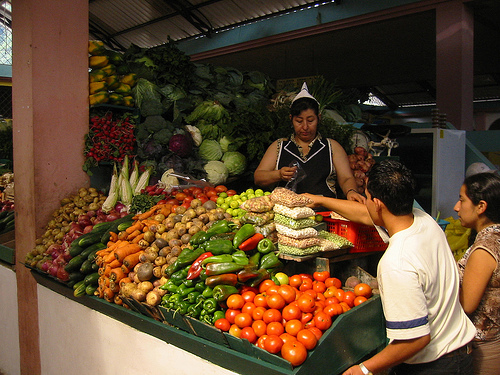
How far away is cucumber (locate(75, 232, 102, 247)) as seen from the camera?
3.53 m

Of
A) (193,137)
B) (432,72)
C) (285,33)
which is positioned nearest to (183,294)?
(193,137)

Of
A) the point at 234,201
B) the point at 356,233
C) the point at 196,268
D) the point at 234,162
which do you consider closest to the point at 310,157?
the point at 234,201

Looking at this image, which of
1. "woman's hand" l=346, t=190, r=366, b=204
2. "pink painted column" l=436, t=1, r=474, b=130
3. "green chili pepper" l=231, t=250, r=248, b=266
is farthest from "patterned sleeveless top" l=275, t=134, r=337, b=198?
"pink painted column" l=436, t=1, r=474, b=130

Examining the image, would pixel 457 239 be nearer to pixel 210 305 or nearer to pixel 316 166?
pixel 316 166

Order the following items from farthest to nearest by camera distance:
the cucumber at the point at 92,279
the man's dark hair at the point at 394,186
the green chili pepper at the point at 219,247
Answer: the cucumber at the point at 92,279, the green chili pepper at the point at 219,247, the man's dark hair at the point at 394,186

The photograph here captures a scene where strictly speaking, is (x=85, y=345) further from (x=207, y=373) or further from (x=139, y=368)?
(x=207, y=373)

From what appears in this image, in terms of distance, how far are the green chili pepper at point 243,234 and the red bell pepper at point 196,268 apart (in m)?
0.18

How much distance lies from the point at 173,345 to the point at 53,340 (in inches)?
74.2

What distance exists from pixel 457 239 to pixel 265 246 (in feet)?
9.05

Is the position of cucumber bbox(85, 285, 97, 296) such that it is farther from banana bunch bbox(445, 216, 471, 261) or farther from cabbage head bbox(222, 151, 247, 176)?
banana bunch bbox(445, 216, 471, 261)

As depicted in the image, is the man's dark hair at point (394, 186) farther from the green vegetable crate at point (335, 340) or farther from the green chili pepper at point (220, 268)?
the green chili pepper at point (220, 268)

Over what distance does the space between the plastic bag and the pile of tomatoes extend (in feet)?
4.46

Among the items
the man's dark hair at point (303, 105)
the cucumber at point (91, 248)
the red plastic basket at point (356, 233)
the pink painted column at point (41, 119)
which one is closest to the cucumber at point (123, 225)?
the cucumber at point (91, 248)

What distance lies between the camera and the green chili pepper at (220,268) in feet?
7.81
